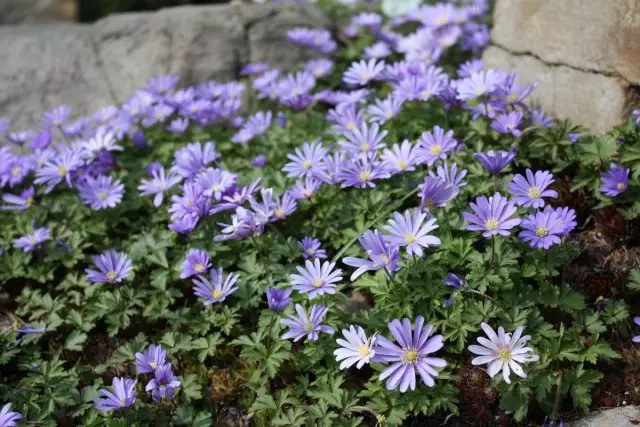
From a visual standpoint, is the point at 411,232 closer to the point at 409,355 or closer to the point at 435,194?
the point at 435,194

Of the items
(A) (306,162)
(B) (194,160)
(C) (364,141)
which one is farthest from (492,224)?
(B) (194,160)

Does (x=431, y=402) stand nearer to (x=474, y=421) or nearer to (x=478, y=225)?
(x=474, y=421)

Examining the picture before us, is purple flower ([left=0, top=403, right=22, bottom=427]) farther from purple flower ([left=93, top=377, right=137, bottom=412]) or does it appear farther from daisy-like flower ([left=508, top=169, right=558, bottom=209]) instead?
daisy-like flower ([left=508, top=169, right=558, bottom=209])

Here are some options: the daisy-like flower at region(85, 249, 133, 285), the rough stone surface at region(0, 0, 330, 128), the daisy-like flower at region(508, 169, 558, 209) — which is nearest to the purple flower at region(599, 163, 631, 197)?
the daisy-like flower at region(508, 169, 558, 209)

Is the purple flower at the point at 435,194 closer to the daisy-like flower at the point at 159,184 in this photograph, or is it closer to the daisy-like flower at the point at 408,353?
the daisy-like flower at the point at 408,353

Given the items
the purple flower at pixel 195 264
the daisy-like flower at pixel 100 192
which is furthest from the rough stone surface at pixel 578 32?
the daisy-like flower at pixel 100 192

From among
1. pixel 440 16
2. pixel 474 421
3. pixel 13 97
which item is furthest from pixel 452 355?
pixel 13 97
